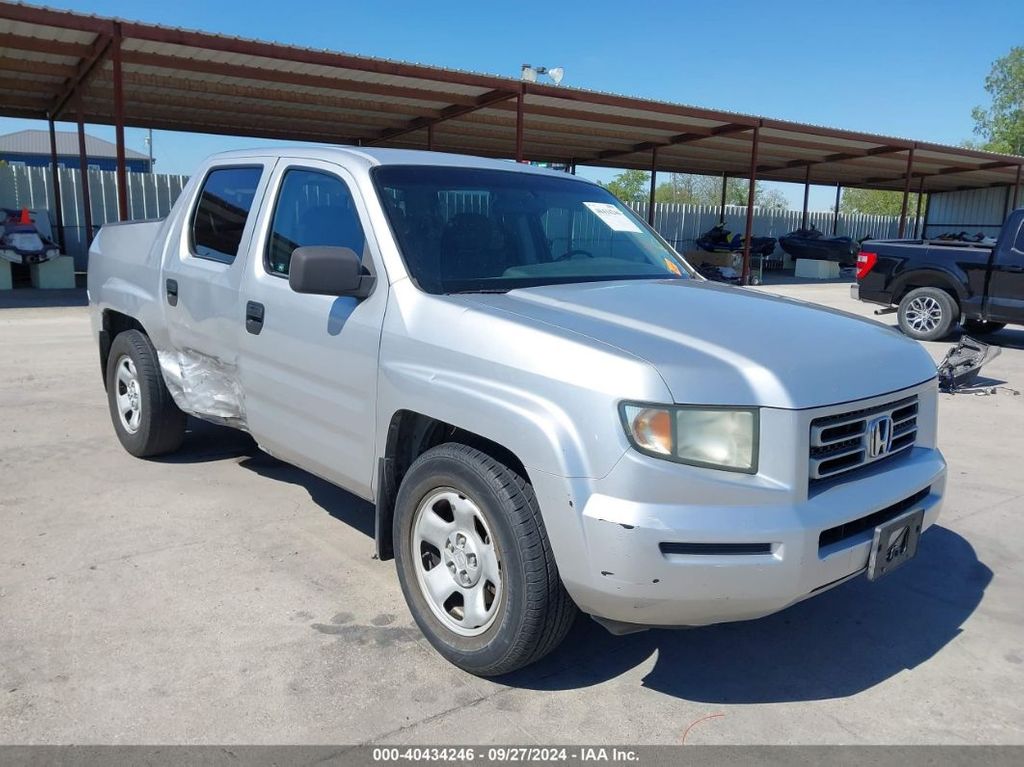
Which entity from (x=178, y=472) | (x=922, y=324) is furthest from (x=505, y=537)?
(x=922, y=324)

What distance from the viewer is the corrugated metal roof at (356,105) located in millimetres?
12891

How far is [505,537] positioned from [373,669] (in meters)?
0.81

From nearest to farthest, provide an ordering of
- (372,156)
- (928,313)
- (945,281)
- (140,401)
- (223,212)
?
(372,156), (223,212), (140,401), (945,281), (928,313)

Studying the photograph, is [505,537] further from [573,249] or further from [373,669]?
[573,249]

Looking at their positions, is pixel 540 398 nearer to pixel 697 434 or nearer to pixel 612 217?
pixel 697 434

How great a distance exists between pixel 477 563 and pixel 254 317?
175 cm

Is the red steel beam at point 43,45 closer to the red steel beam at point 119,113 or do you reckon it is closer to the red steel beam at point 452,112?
the red steel beam at point 119,113

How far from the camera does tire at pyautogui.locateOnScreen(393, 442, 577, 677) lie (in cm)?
270

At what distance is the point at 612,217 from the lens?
4277mm

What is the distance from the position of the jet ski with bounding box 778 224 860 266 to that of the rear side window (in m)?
26.0

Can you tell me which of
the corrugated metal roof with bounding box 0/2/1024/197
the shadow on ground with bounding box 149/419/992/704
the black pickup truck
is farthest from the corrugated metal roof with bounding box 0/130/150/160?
the shadow on ground with bounding box 149/419/992/704

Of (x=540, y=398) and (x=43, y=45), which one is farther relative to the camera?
(x=43, y=45)

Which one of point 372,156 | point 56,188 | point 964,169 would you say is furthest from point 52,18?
point 964,169

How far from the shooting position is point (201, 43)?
40.6ft
